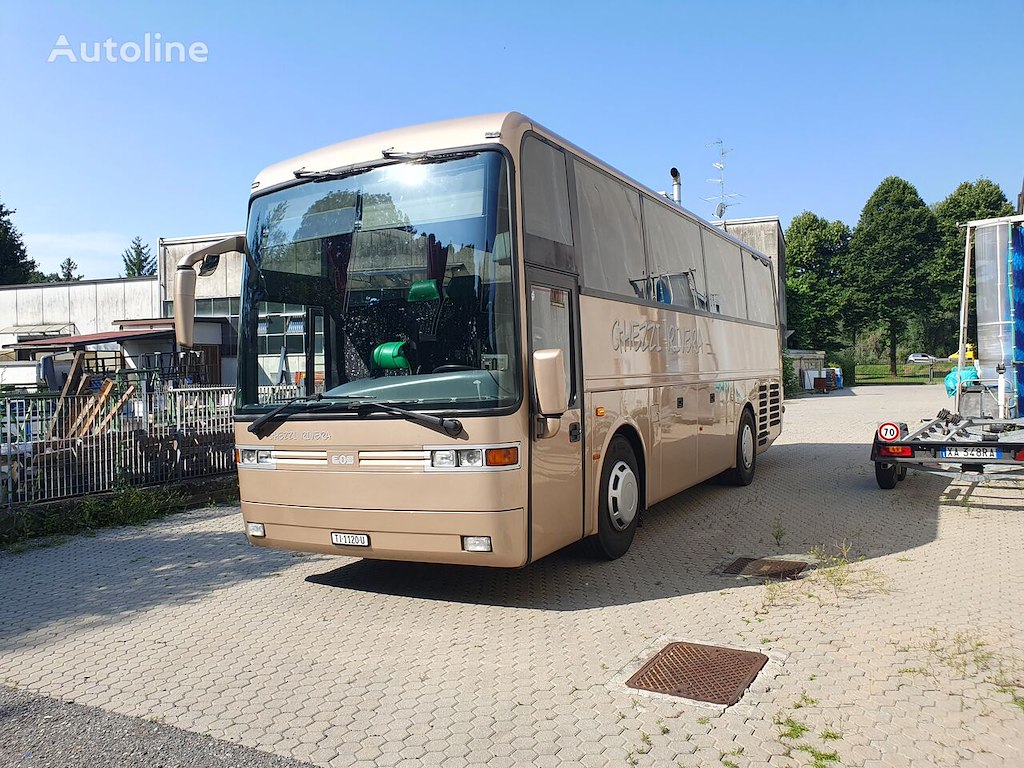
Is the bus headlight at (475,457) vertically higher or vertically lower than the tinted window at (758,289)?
lower

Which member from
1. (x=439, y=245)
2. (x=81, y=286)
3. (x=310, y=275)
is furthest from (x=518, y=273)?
(x=81, y=286)

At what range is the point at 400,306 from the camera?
6.00 metres

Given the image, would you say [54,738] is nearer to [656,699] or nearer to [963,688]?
[656,699]

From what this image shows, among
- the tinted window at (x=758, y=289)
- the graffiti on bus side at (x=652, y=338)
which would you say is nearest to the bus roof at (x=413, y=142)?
the graffiti on bus side at (x=652, y=338)

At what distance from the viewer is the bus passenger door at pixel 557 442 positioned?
5852 millimetres

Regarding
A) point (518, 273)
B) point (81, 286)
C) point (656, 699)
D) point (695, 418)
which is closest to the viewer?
point (656, 699)

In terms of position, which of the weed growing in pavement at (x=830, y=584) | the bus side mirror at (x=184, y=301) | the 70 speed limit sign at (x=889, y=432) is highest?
the bus side mirror at (x=184, y=301)

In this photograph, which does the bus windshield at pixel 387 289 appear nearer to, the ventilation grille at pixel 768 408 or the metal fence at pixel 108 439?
the metal fence at pixel 108 439

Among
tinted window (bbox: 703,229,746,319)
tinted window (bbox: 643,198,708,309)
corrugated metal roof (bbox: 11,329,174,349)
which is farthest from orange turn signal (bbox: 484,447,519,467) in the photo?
corrugated metal roof (bbox: 11,329,174,349)

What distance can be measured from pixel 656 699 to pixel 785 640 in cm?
132

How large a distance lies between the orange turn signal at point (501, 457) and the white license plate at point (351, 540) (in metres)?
1.17

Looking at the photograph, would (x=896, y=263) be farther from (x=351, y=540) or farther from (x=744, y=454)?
(x=351, y=540)

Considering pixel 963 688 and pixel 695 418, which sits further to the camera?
pixel 695 418

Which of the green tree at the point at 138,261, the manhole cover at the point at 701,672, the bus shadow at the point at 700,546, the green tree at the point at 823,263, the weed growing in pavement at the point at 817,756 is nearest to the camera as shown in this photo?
Result: the weed growing in pavement at the point at 817,756
